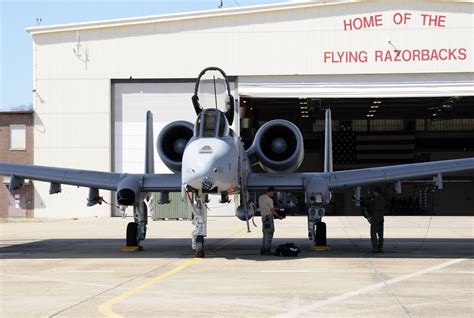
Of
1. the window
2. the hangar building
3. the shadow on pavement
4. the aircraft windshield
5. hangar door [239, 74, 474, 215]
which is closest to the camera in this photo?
the shadow on pavement

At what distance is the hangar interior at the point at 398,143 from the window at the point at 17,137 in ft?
52.2

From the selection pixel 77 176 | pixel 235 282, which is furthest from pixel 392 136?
pixel 235 282

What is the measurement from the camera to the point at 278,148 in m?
20.8

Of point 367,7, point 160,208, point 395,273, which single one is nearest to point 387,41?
point 367,7

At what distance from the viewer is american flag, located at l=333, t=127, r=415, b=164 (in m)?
59.0

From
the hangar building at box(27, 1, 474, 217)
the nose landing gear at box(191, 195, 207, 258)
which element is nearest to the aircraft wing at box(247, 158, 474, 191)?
the nose landing gear at box(191, 195, 207, 258)

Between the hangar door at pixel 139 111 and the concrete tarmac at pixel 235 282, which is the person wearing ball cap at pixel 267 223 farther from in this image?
the hangar door at pixel 139 111

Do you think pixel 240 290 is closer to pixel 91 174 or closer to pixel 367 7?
pixel 91 174

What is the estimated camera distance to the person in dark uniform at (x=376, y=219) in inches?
770

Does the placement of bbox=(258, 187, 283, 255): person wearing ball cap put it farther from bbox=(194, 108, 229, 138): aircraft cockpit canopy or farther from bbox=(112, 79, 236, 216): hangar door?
bbox=(112, 79, 236, 216): hangar door

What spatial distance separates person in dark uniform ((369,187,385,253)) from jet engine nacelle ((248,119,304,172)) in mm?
2304

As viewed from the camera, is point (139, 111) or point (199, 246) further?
point (139, 111)

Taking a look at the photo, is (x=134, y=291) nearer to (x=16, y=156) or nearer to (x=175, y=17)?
(x=175, y=17)

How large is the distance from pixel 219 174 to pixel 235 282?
388 centimetres
